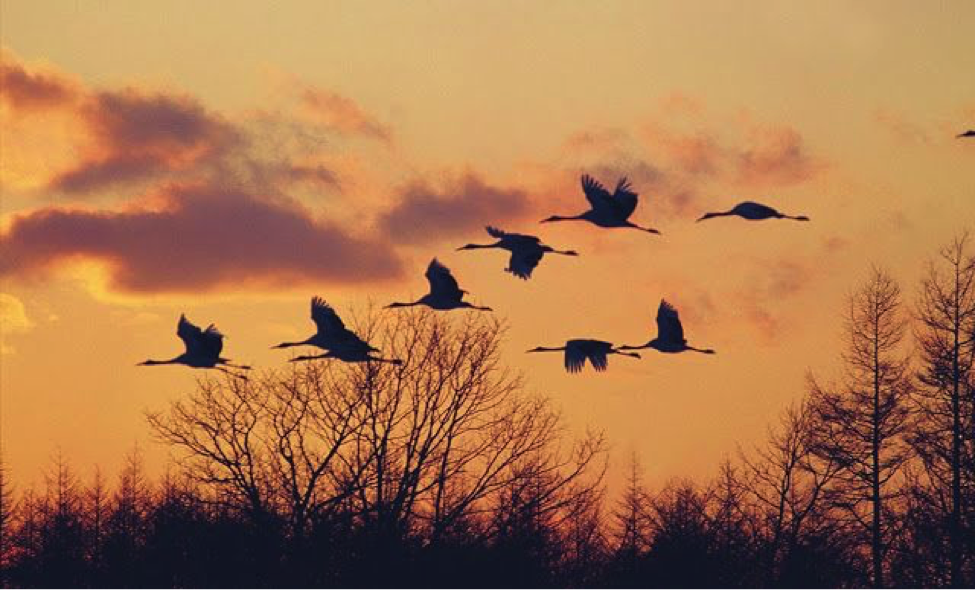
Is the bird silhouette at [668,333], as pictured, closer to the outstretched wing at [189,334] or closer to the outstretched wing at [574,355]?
the outstretched wing at [574,355]

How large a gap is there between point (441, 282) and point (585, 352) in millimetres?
3263

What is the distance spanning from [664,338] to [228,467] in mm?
16567

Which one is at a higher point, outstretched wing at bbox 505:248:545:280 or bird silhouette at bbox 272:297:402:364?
outstretched wing at bbox 505:248:545:280

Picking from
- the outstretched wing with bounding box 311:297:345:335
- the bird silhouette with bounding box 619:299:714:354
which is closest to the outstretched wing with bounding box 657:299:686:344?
the bird silhouette with bounding box 619:299:714:354

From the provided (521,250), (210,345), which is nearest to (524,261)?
(521,250)

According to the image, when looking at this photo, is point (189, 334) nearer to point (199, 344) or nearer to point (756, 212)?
point (199, 344)

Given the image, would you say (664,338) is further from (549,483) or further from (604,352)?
(549,483)

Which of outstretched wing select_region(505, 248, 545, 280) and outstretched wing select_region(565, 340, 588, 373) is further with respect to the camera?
outstretched wing select_region(565, 340, 588, 373)

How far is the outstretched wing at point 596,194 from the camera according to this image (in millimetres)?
22062

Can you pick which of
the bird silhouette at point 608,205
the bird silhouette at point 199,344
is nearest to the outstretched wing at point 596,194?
the bird silhouette at point 608,205

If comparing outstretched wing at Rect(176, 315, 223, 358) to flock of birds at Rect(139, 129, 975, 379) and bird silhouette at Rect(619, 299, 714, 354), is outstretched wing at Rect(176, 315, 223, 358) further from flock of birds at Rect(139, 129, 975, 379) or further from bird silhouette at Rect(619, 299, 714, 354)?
bird silhouette at Rect(619, 299, 714, 354)

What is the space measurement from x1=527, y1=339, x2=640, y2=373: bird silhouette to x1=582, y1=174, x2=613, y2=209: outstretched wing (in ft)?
14.2

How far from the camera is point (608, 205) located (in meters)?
22.1

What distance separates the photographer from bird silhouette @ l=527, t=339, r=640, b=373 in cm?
2605
